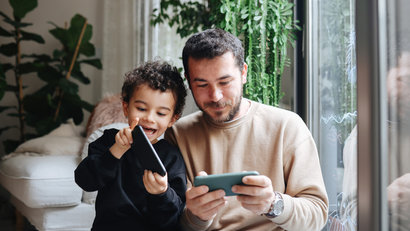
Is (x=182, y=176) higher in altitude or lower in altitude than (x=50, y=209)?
higher

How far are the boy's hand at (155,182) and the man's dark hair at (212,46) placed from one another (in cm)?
40

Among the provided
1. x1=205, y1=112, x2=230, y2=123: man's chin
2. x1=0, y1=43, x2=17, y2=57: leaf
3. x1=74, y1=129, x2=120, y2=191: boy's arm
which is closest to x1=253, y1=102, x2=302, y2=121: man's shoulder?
x1=205, y1=112, x2=230, y2=123: man's chin

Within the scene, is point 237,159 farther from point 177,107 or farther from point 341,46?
point 341,46

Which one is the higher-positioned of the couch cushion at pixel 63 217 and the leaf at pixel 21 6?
the leaf at pixel 21 6

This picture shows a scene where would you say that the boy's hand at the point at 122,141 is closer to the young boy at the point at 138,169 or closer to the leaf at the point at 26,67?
the young boy at the point at 138,169

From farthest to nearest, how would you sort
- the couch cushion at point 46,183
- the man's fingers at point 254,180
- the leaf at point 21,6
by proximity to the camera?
the leaf at point 21,6, the couch cushion at point 46,183, the man's fingers at point 254,180

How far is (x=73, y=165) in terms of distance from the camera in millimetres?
2377

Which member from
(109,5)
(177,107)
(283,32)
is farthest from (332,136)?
(109,5)

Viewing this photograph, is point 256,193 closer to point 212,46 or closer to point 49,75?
point 212,46

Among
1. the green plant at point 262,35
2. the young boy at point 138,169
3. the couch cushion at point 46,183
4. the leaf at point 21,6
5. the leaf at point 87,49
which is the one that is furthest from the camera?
the leaf at point 87,49

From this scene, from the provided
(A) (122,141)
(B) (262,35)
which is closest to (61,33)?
(B) (262,35)

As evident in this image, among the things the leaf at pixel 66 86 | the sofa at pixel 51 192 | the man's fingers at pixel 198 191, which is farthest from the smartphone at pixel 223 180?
the leaf at pixel 66 86

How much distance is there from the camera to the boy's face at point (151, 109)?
3.86ft

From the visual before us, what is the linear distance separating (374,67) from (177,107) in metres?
0.60
